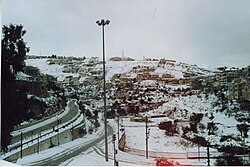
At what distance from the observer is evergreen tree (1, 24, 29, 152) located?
3.07 m

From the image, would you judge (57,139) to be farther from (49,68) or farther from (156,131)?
(156,131)

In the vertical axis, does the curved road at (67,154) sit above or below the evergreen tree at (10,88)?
below

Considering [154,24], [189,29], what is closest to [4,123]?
[154,24]

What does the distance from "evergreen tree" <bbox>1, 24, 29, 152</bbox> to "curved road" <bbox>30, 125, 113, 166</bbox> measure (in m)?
0.36

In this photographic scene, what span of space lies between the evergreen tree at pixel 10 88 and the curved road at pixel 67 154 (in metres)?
0.36

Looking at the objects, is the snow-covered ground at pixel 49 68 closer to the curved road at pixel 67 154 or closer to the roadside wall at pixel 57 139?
the roadside wall at pixel 57 139

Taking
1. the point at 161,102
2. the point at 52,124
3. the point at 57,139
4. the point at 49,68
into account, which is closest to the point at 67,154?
the point at 57,139

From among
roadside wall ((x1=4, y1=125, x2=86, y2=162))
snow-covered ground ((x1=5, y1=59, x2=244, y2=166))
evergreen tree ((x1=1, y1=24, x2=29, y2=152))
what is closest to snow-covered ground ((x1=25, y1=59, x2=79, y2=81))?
snow-covered ground ((x1=5, y1=59, x2=244, y2=166))

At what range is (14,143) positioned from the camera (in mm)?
3066

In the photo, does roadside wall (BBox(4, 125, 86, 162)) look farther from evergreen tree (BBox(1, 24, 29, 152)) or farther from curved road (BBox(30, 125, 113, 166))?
A: evergreen tree (BBox(1, 24, 29, 152))

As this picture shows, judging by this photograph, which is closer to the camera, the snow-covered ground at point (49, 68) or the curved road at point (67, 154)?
the curved road at point (67, 154)

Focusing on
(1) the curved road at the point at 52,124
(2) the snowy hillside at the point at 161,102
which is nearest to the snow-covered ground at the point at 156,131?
(2) the snowy hillside at the point at 161,102

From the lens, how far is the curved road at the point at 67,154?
2863mm

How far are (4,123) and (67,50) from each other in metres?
0.75
